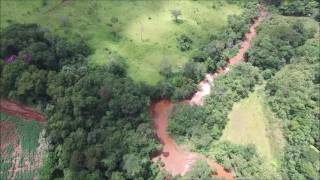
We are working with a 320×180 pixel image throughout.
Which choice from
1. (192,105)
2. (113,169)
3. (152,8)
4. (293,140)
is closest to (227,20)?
(152,8)

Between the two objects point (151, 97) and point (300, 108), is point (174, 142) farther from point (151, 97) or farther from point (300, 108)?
point (300, 108)

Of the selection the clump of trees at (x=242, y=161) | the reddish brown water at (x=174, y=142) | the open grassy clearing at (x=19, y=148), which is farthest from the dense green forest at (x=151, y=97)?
the open grassy clearing at (x=19, y=148)

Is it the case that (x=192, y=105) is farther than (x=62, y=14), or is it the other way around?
(x=62, y=14)

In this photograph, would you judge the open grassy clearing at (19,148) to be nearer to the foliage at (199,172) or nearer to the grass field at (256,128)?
the foliage at (199,172)

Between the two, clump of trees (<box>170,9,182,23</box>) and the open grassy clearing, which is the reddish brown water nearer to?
clump of trees (<box>170,9,182,23</box>)

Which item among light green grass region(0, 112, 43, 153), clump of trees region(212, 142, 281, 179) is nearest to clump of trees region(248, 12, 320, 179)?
clump of trees region(212, 142, 281, 179)

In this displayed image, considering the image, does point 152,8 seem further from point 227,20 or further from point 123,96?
point 123,96

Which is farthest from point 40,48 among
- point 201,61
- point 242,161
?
point 242,161
